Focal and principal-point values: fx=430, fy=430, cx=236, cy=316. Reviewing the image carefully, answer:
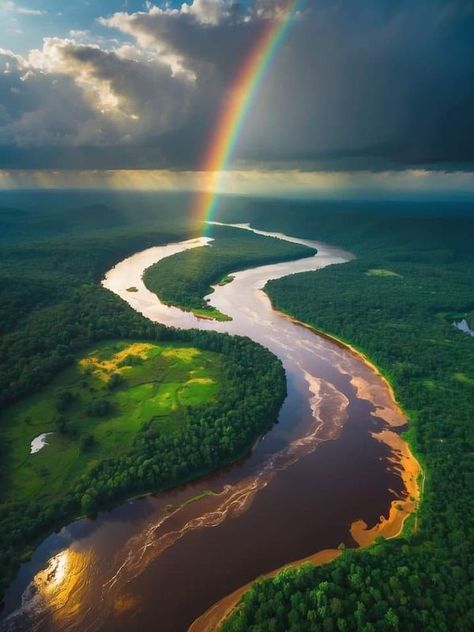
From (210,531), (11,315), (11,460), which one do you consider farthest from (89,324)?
(210,531)

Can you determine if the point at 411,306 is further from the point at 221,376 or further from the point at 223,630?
the point at 223,630

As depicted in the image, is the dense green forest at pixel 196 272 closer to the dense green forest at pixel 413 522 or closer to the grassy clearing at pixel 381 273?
the dense green forest at pixel 413 522

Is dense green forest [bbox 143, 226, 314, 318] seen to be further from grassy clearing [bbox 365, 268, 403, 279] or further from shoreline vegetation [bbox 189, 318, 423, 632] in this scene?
shoreline vegetation [bbox 189, 318, 423, 632]

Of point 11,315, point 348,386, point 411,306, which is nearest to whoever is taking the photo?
point 348,386

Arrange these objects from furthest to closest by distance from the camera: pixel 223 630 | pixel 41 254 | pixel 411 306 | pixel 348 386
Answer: pixel 41 254
pixel 411 306
pixel 348 386
pixel 223 630

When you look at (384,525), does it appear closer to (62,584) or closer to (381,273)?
(62,584)
